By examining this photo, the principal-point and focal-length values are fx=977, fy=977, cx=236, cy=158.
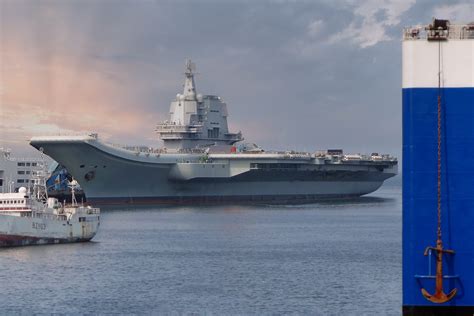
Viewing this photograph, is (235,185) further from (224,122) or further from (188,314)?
(188,314)

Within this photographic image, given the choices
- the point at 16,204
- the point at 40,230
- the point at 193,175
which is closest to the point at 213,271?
the point at 40,230

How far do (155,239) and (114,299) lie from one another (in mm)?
19460

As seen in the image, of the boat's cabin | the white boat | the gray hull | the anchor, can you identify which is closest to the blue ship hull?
the anchor

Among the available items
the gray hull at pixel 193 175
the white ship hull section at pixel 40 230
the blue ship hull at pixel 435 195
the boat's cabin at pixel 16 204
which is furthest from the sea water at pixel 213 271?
the gray hull at pixel 193 175

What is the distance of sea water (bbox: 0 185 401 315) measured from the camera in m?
25.2

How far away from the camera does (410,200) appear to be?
40.3 ft

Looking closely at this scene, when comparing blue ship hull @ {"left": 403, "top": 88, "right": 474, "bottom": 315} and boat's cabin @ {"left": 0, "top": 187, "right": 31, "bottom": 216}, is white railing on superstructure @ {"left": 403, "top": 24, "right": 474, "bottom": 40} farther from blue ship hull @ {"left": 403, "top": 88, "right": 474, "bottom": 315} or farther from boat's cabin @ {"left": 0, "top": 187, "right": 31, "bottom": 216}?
boat's cabin @ {"left": 0, "top": 187, "right": 31, "bottom": 216}

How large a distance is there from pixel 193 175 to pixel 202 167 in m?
0.99

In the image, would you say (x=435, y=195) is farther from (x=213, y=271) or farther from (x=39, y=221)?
(x=39, y=221)

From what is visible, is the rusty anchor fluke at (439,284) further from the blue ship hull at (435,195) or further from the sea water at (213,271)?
the sea water at (213,271)

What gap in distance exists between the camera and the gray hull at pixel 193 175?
72250 millimetres

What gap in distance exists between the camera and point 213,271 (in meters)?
32.8

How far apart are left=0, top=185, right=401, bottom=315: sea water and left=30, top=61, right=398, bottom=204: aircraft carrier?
1688 cm

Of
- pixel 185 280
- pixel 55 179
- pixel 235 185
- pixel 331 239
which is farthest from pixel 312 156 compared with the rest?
pixel 185 280
